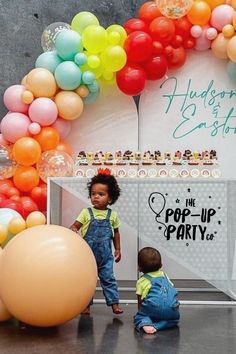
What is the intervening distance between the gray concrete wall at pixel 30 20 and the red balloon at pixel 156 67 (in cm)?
83

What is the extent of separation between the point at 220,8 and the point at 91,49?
1041mm

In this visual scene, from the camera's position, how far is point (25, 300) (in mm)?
2811

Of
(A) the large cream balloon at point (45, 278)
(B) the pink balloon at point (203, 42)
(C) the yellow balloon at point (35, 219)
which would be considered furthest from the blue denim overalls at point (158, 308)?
(B) the pink balloon at point (203, 42)

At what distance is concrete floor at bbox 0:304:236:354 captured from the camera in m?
2.70

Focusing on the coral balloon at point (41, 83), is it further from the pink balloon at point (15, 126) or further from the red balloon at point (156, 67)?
the red balloon at point (156, 67)

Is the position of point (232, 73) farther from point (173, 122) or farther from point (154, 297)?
point (154, 297)

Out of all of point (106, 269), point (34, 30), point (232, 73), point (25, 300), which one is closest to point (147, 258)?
point (106, 269)

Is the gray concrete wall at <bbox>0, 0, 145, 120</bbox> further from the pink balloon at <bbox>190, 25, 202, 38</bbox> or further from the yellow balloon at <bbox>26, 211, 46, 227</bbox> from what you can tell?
the yellow balloon at <bbox>26, 211, 46, 227</bbox>

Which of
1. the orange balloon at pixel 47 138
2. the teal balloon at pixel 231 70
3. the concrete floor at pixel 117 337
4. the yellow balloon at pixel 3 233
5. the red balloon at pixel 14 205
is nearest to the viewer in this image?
the concrete floor at pixel 117 337

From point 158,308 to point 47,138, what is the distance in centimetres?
164

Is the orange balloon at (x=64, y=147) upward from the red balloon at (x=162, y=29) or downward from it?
downward

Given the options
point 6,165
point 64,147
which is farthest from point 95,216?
point 6,165

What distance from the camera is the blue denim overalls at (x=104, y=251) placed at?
3.52m

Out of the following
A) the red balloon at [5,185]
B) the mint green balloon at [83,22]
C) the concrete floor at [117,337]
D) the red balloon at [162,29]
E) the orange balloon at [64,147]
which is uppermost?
the mint green balloon at [83,22]
